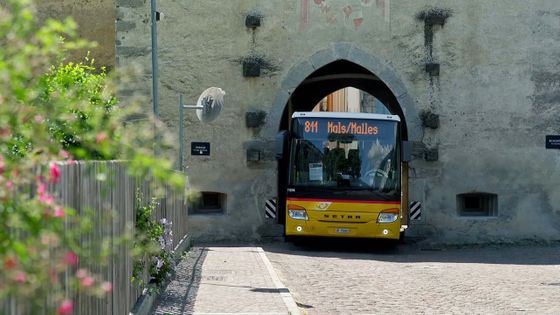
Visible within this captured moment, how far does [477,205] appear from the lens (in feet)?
80.5

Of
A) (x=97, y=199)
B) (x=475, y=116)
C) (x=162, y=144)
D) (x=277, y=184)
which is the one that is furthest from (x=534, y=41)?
(x=162, y=144)

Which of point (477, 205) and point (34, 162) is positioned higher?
point (34, 162)

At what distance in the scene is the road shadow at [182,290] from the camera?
32.8 ft

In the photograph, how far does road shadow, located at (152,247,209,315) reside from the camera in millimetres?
10010

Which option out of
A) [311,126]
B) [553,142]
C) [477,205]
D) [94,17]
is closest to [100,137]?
[311,126]

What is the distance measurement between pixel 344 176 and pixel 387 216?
3.82 feet

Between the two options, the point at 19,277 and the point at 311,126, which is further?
the point at 311,126

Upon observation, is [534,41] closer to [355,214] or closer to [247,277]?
[355,214]

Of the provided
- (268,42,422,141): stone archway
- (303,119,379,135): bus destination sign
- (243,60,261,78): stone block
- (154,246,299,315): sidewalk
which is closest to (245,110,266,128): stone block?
(268,42,422,141): stone archway

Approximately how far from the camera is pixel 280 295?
11484mm

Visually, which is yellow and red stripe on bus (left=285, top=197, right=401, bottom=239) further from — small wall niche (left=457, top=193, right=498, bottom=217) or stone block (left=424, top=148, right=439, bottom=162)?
small wall niche (left=457, top=193, right=498, bottom=217)

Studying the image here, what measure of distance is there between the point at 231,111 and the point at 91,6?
16.6 feet

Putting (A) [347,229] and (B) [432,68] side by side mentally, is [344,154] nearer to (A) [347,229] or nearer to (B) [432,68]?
(A) [347,229]

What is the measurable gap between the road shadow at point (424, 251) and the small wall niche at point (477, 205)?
0.95 metres
